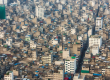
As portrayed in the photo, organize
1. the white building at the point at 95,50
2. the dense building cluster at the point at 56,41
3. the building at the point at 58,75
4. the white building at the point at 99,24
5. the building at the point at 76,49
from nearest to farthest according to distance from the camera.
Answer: the building at the point at 58,75
the dense building cluster at the point at 56,41
the white building at the point at 95,50
the building at the point at 76,49
the white building at the point at 99,24

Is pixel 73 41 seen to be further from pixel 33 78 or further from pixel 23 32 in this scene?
pixel 33 78

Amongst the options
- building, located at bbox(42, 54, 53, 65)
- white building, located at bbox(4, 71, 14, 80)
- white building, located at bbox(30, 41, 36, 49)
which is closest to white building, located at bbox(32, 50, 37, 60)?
building, located at bbox(42, 54, 53, 65)

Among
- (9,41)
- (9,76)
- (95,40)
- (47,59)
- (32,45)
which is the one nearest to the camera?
(9,76)

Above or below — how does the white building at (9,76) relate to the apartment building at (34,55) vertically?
below

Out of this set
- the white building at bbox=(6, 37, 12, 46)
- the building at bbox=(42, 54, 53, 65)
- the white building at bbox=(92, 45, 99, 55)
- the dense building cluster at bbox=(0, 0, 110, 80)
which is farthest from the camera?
the white building at bbox=(6, 37, 12, 46)

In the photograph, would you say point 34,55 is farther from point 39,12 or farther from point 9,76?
point 39,12

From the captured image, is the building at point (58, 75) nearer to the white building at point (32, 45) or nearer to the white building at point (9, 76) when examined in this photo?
the white building at point (9, 76)

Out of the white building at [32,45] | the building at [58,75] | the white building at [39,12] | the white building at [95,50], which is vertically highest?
the white building at [39,12]

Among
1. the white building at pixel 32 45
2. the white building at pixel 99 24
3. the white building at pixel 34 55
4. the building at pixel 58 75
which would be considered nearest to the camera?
the building at pixel 58 75

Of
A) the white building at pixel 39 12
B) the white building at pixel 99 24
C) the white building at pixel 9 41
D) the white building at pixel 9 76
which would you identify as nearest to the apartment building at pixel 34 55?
the white building at pixel 9 41

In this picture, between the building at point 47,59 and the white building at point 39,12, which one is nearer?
the building at point 47,59

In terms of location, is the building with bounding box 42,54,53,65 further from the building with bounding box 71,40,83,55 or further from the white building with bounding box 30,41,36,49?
the white building with bounding box 30,41,36,49

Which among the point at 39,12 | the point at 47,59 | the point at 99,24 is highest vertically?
the point at 39,12

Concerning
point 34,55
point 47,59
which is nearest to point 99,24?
point 34,55
